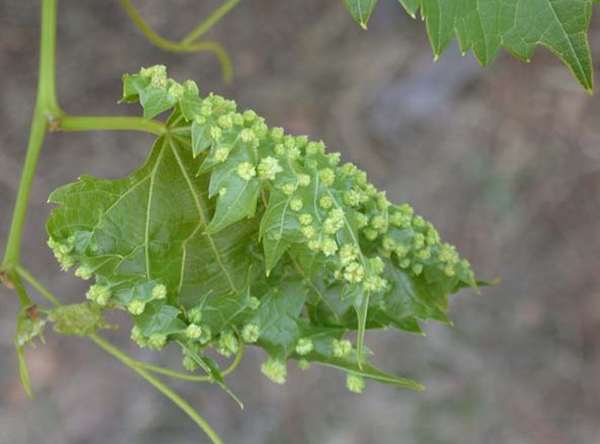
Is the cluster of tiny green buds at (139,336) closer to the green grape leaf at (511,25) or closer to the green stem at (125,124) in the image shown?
the green stem at (125,124)

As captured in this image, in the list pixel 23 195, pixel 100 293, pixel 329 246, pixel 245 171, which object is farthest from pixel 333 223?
pixel 23 195

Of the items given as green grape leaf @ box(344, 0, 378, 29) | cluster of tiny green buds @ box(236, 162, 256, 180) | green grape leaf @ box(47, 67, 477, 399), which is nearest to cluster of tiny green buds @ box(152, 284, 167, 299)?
green grape leaf @ box(47, 67, 477, 399)

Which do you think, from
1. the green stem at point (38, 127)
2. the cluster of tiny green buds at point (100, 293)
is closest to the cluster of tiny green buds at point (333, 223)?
the cluster of tiny green buds at point (100, 293)

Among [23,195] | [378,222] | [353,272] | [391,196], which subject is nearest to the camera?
[353,272]

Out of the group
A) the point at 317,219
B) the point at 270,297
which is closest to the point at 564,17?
the point at 317,219

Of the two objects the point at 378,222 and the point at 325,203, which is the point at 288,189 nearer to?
the point at 325,203

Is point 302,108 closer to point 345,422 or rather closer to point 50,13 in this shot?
point 345,422
